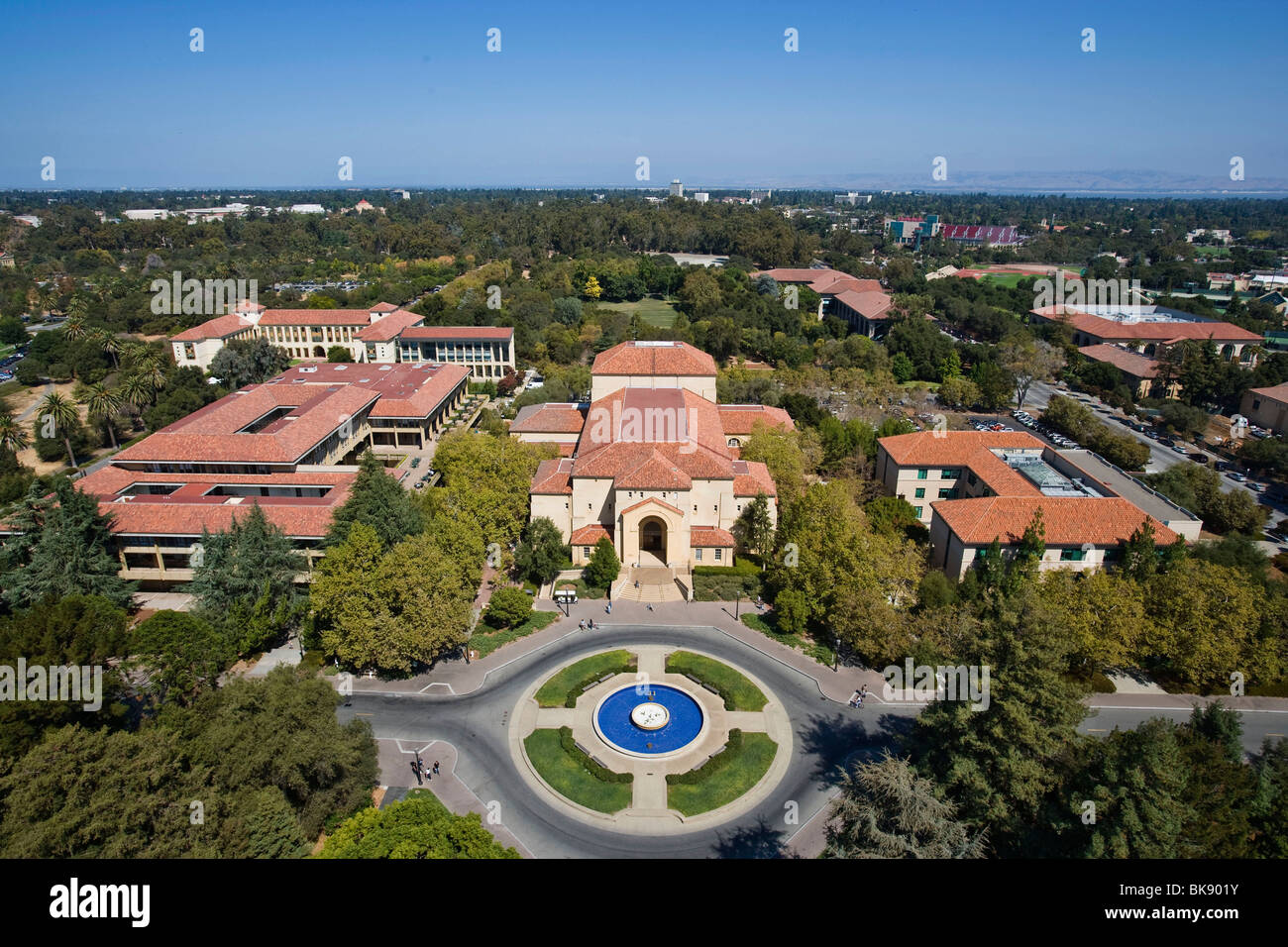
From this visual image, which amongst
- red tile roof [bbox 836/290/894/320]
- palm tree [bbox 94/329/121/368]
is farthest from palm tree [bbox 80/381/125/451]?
red tile roof [bbox 836/290/894/320]

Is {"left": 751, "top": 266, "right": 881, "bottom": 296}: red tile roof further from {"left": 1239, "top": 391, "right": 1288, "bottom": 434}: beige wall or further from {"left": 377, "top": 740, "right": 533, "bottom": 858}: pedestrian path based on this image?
{"left": 377, "top": 740, "right": 533, "bottom": 858}: pedestrian path

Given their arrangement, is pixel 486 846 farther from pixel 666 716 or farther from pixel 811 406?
pixel 811 406

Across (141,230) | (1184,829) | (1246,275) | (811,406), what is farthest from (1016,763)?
(141,230)

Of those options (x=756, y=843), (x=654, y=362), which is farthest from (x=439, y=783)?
(x=654, y=362)

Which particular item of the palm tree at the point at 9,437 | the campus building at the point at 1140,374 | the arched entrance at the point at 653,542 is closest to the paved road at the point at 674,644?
the arched entrance at the point at 653,542

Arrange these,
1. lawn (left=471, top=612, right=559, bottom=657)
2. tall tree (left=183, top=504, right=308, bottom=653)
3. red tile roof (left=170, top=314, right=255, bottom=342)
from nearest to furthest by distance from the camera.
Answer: tall tree (left=183, top=504, right=308, bottom=653)
lawn (left=471, top=612, right=559, bottom=657)
red tile roof (left=170, top=314, right=255, bottom=342)

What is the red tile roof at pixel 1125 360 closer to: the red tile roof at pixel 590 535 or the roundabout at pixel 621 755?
the roundabout at pixel 621 755
